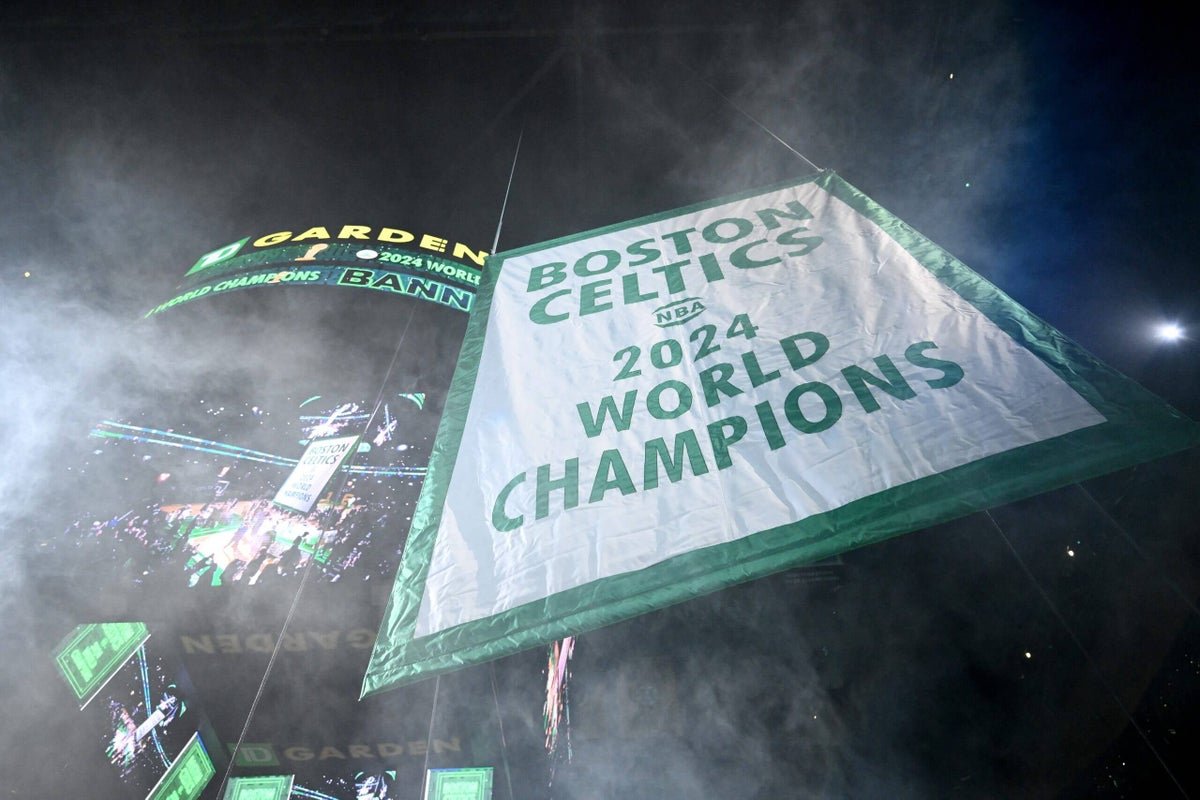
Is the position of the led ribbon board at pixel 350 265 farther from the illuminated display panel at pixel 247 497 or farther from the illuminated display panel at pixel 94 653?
the illuminated display panel at pixel 94 653

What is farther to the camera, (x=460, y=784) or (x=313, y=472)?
(x=460, y=784)

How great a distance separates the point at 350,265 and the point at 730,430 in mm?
3144

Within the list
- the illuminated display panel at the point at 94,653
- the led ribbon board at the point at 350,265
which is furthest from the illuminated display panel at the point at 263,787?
the led ribbon board at the point at 350,265

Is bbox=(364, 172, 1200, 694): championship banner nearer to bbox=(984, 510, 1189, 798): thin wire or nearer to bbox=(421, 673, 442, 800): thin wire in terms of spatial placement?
bbox=(984, 510, 1189, 798): thin wire

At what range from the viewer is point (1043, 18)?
2.46 meters

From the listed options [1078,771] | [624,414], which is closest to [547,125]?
[624,414]

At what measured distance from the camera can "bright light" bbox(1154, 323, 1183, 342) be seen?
2021mm

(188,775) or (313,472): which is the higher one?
(313,472)

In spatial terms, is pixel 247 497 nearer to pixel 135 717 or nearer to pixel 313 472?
pixel 313 472

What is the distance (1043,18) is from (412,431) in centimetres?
375

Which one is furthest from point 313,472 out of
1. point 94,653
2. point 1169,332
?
point 1169,332

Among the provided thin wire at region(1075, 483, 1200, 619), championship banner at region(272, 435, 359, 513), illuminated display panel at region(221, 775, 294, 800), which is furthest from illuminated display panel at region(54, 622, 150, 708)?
thin wire at region(1075, 483, 1200, 619)

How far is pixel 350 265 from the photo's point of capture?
3967 millimetres

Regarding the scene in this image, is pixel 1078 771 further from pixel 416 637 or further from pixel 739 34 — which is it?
pixel 739 34
